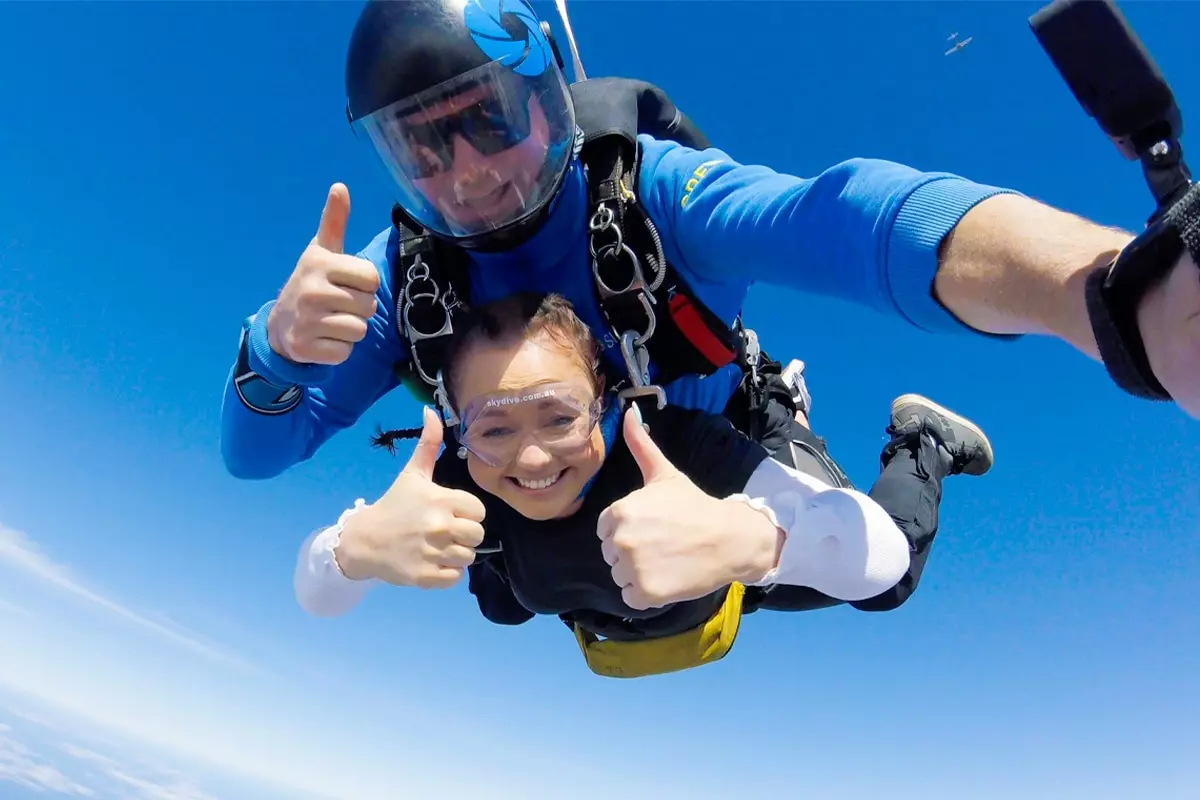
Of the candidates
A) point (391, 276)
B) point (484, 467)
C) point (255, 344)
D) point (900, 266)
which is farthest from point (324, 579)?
point (900, 266)

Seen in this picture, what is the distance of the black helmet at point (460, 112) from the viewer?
1870mm

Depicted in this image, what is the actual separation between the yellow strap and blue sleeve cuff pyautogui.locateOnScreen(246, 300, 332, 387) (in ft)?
4.23

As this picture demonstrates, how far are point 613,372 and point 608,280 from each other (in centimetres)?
28

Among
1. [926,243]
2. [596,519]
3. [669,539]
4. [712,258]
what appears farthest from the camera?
[596,519]

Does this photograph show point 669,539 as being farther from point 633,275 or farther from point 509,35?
point 509,35

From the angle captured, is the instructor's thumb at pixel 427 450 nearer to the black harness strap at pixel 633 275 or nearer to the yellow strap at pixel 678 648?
the black harness strap at pixel 633 275

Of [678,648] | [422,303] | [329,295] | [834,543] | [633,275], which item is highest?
[633,275]

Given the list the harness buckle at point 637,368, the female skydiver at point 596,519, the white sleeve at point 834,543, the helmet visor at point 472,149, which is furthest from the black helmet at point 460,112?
the white sleeve at point 834,543

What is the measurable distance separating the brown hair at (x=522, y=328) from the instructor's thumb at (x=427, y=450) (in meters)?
0.36

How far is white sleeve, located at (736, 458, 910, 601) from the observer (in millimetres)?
1614

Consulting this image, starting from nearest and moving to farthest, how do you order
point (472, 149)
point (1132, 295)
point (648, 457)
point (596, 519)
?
point (1132, 295)
point (648, 457)
point (472, 149)
point (596, 519)

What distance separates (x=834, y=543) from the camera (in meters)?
1.65

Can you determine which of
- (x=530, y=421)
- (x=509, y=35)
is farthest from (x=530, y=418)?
(x=509, y=35)

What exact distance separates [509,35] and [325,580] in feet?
4.46
